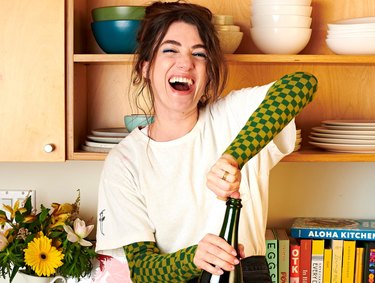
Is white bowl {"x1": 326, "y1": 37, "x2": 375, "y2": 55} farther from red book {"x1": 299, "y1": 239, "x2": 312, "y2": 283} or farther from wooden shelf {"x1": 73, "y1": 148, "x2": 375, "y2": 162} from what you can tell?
red book {"x1": 299, "y1": 239, "x2": 312, "y2": 283}

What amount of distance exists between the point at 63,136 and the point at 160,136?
350 millimetres

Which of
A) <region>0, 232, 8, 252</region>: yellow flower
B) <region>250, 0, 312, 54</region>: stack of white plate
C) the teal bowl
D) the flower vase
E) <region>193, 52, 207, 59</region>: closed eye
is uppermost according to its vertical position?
<region>250, 0, 312, 54</region>: stack of white plate

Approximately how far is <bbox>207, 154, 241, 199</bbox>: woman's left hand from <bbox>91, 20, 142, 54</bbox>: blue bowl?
90cm

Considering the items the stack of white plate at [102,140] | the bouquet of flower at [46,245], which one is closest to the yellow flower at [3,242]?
the bouquet of flower at [46,245]

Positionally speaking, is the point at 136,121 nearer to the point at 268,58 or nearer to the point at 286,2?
the point at 268,58

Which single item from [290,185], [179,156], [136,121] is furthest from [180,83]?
[290,185]

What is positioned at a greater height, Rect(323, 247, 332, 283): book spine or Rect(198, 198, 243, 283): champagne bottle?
Rect(198, 198, 243, 283): champagne bottle

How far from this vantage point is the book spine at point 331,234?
2338 millimetres

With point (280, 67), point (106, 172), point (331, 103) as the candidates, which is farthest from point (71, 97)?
point (331, 103)

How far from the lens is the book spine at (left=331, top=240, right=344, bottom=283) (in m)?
2.35

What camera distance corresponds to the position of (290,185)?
99.1 inches

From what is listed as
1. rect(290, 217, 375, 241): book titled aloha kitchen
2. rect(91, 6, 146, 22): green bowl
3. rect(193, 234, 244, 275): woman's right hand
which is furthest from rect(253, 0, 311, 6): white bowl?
rect(193, 234, 244, 275): woman's right hand

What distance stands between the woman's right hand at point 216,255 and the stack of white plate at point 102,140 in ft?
2.77

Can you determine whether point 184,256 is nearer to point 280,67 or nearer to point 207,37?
point 207,37
